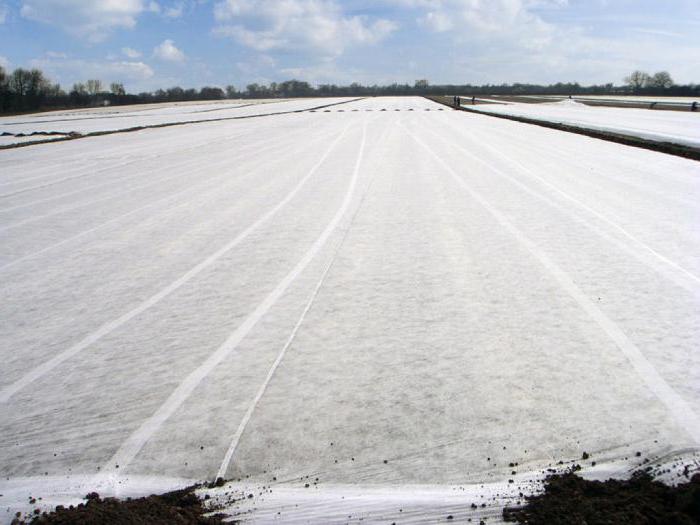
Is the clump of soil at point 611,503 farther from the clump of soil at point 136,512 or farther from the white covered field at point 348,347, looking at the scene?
the clump of soil at point 136,512

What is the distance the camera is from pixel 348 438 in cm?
332

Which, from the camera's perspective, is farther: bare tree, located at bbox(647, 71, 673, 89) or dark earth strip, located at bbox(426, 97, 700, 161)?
bare tree, located at bbox(647, 71, 673, 89)

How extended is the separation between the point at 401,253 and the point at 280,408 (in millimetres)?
3529

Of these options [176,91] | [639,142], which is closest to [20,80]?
[176,91]

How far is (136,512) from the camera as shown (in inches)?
105

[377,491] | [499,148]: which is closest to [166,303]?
[377,491]

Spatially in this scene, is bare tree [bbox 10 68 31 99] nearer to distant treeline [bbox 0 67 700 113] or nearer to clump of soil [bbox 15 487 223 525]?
distant treeline [bbox 0 67 700 113]

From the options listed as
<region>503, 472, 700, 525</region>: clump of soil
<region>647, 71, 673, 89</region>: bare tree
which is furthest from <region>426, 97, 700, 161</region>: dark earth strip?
<region>647, 71, 673, 89</region>: bare tree

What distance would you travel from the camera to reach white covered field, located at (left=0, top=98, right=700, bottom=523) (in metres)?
3.09

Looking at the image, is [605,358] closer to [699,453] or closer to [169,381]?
[699,453]

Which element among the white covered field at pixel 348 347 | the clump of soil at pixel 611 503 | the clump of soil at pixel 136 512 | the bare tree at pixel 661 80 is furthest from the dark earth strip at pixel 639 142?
the bare tree at pixel 661 80

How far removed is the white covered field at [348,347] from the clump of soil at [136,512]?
17 cm

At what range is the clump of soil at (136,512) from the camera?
2.62 meters

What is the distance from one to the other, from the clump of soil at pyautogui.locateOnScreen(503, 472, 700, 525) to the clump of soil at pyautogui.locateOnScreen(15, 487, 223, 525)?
150 centimetres
